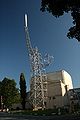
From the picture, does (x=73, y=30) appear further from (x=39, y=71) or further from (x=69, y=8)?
(x=39, y=71)

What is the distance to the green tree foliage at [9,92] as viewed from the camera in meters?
85.2

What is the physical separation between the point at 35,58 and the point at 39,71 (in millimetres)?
4754

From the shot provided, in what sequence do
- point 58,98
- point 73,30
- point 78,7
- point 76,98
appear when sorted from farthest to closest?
point 58,98 < point 76,98 < point 73,30 < point 78,7

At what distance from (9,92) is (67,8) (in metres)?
68.1

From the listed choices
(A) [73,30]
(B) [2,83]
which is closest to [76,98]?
(B) [2,83]

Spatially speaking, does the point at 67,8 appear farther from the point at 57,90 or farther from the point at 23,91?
the point at 57,90

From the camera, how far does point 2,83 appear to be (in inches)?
3509

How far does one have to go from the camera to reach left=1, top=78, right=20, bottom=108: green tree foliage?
279 feet

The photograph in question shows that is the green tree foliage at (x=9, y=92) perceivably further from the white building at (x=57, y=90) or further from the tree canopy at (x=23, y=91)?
the white building at (x=57, y=90)

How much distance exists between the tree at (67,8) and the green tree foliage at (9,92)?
65846 millimetres

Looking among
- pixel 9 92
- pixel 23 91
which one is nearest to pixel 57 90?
pixel 23 91

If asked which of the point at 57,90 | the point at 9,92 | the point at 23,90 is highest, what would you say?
the point at 23,90

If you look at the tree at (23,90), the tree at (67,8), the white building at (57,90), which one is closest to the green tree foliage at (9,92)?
the tree at (23,90)

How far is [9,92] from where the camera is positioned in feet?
282
